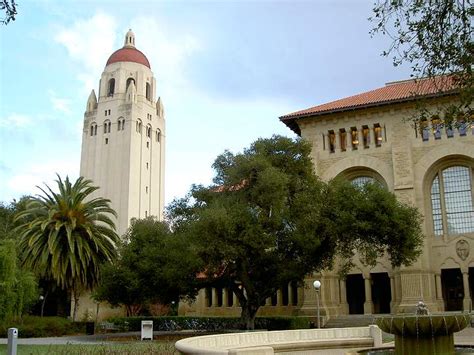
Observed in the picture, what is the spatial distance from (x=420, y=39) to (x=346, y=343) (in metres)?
10.7

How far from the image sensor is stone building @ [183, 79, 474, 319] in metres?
39.3

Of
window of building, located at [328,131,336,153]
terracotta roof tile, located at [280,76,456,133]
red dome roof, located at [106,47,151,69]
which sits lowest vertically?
window of building, located at [328,131,336,153]

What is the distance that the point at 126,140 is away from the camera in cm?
8188

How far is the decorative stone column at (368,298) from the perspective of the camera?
40.3 meters

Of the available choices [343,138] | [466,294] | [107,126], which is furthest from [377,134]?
[107,126]

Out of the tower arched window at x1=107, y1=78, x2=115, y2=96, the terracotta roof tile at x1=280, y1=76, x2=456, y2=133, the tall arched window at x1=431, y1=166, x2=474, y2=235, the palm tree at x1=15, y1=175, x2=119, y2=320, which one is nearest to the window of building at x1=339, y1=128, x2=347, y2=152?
the terracotta roof tile at x1=280, y1=76, x2=456, y2=133

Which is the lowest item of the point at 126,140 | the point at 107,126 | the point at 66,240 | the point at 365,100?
the point at 66,240

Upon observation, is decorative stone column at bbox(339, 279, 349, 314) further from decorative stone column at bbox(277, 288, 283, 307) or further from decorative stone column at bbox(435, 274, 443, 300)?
decorative stone column at bbox(435, 274, 443, 300)

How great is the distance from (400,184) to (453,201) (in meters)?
4.14

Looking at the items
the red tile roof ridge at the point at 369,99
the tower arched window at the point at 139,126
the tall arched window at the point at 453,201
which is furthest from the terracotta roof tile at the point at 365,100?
the tower arched window at the point at 139,126

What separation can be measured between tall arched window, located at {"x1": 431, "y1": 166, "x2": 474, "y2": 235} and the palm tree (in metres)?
24.5

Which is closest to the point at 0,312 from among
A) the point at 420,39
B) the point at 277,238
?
the point at 277,238

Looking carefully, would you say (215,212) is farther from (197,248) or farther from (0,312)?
(0,312)

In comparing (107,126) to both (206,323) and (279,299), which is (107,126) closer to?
(279,299)
